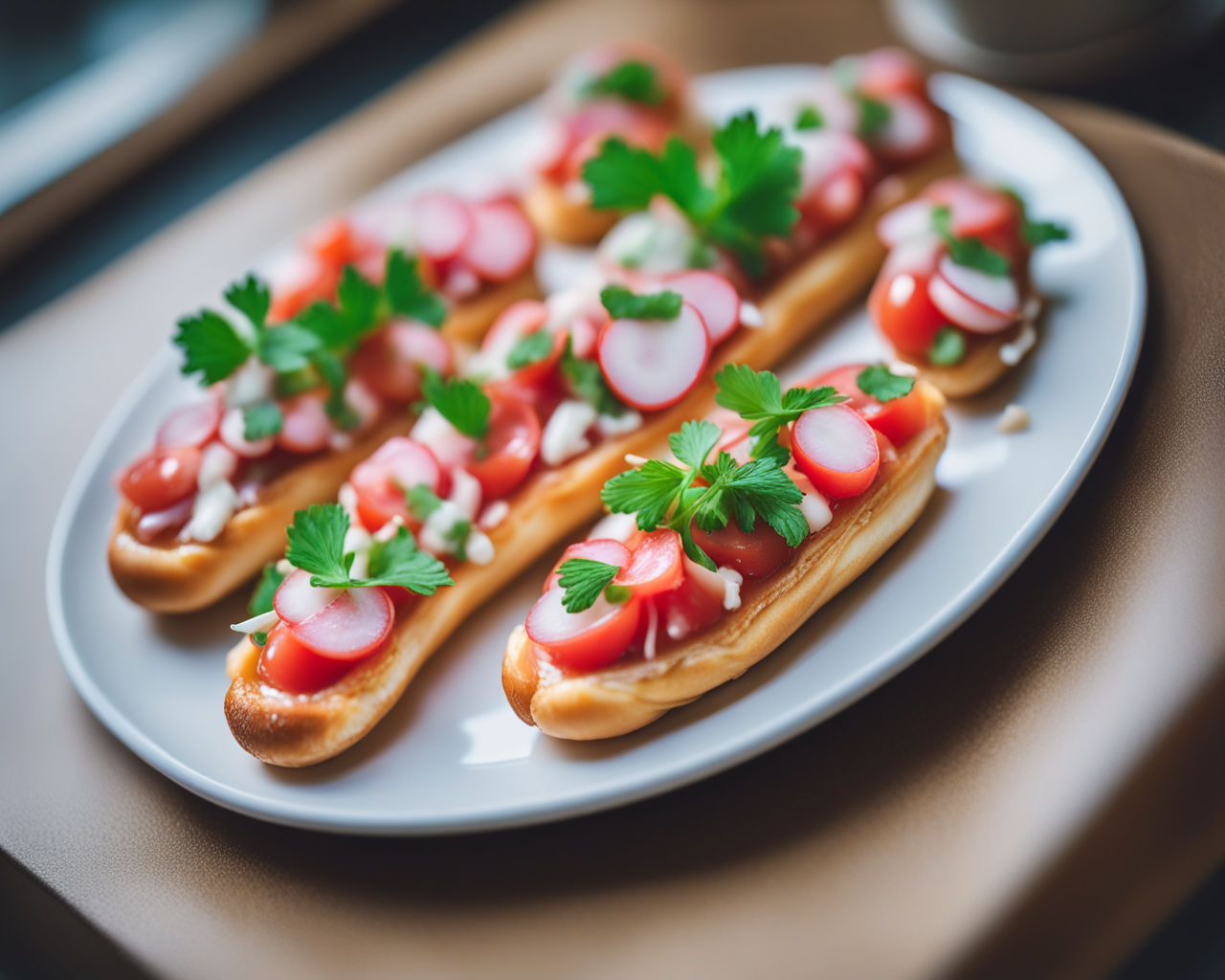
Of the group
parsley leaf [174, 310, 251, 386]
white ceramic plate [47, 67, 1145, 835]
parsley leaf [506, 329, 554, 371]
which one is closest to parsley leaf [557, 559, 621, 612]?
white ceramic plate [47, 67, 1145, 835]

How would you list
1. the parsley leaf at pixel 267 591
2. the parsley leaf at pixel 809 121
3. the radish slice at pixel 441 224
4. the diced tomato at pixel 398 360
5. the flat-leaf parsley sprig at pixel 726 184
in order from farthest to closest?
the radish slice at pixel 441 224 → the parsley leaf at pixel 809 121 → the diced tomato at pixel 398 360 → the flat-leaf parsley sprig at pixel 726 184 → the parsley leaf at pixel 267 591

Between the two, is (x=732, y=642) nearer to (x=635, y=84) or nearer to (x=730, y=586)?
(x=730, y=586)

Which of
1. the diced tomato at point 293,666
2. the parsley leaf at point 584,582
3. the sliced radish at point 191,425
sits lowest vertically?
the parsley leaf at point 584,582

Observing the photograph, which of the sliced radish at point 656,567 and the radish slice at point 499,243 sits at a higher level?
the radish slice at point 499,243

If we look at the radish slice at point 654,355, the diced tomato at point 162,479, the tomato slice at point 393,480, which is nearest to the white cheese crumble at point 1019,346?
the radish slice at point 654,355

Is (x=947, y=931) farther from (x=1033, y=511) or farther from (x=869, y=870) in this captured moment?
(x=1033, y=511)

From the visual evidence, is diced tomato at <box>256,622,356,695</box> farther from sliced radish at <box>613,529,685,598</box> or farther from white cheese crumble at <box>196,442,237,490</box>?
sliced radish at <box>613,529,685,598</box>

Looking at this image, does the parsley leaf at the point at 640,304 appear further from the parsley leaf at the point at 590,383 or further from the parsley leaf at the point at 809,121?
the parsley leaf at the point at 809,121
